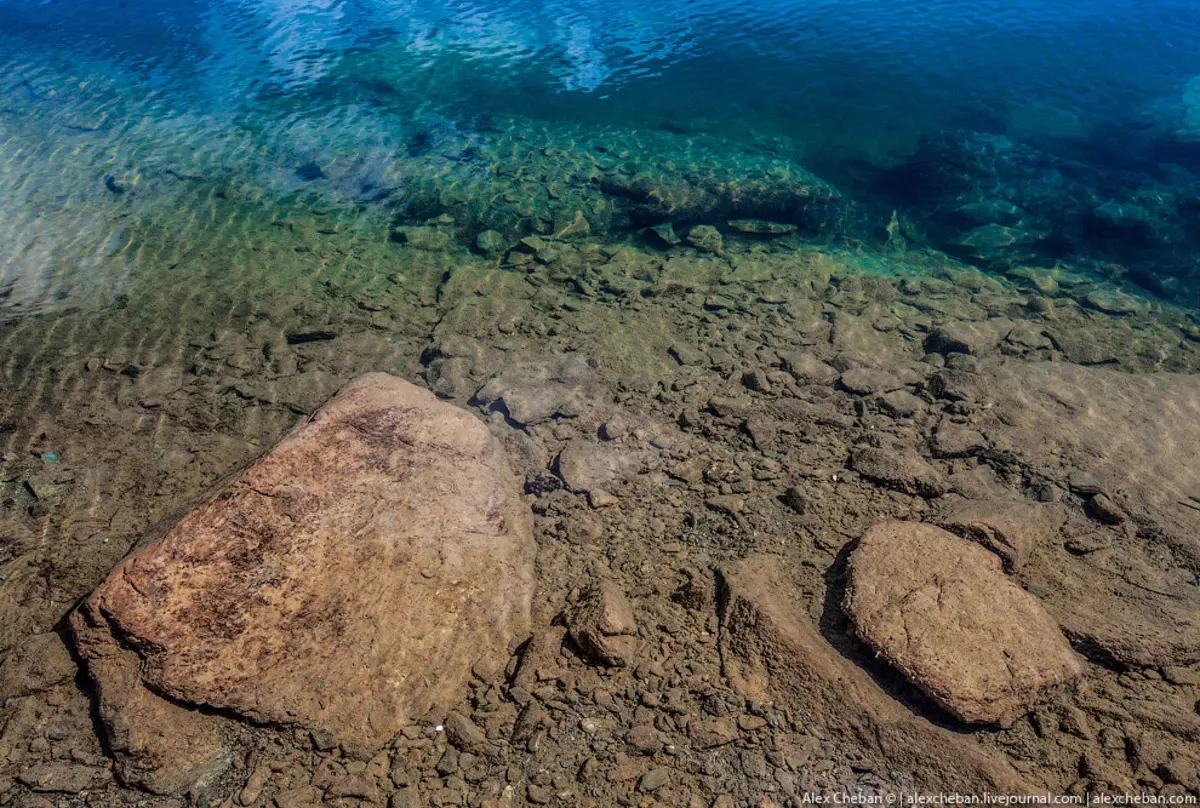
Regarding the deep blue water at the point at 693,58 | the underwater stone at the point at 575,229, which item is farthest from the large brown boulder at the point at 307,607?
the deep blue water at the point at 693,58

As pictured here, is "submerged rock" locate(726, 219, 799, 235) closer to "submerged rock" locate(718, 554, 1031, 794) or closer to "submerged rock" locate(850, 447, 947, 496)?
"submerged rock" locate(850, 447, 947, 496)

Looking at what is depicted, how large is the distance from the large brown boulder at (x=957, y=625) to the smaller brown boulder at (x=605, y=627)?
3.28 ft

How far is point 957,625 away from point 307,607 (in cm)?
280

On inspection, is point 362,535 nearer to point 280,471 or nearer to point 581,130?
point 280,471

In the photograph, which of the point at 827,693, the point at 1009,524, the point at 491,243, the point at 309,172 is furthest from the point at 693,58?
the point at 827,693

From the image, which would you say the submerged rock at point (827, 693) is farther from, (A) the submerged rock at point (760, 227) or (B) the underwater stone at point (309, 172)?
(B) the underwater stone at point (309, 172)

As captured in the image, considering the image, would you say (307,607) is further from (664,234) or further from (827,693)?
(664,234)

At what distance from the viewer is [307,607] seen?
2865 mm

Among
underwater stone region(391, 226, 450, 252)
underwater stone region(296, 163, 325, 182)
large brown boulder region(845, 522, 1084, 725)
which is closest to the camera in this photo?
large brown boulder region(845, 522, 1084, 725)

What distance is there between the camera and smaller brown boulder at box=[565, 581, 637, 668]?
2916mm

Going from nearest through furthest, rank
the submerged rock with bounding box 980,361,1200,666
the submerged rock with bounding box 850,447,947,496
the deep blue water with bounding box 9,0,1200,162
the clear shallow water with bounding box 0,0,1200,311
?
the submerged rock with bounding box 980,361,1200,666 → the submerged rock with bounding box 850,447,947,496 → the clear shallow water with bounding box 0,0,1200,311 → the deep blue water with bounding box 9,0,1200,162

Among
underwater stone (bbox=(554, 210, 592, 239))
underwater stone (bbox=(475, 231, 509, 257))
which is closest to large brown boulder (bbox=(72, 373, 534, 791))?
underwater stone (bbox=(475, 231, 509, 257))

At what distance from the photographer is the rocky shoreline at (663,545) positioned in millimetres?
2572

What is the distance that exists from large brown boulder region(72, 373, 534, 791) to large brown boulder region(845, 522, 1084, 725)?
164 cm
